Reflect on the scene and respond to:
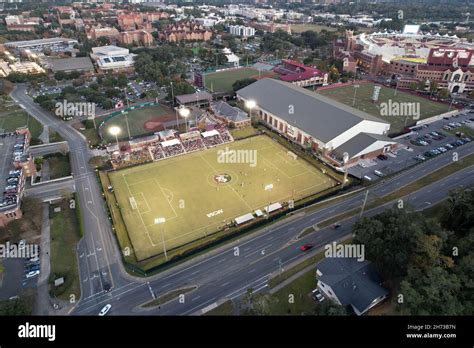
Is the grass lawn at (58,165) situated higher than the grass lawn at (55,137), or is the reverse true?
the grass lawn at (55,137)

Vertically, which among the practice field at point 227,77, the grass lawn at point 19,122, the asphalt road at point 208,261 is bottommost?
the asphalt road at point 208,261

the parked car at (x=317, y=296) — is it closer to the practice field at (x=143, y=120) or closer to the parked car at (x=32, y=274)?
the parked car at (x=32, y=274)

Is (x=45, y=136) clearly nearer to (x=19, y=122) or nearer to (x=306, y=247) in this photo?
(x=19, y=122)

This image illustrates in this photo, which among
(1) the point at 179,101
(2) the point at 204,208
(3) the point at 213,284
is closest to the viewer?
(3) the point at 213,284

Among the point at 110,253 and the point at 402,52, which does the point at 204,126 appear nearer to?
the point at 110,253

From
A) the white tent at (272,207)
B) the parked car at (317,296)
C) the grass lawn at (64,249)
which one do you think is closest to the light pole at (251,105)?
the white tent at (272,207)

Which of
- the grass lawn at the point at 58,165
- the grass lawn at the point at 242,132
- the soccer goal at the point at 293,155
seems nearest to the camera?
the grass lawn at the point at 58,165
